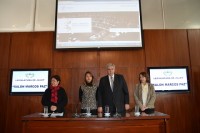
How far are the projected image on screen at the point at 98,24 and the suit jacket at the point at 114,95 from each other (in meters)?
1.32

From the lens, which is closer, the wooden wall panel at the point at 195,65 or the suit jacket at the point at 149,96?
the suit jacket at the point at 149,96

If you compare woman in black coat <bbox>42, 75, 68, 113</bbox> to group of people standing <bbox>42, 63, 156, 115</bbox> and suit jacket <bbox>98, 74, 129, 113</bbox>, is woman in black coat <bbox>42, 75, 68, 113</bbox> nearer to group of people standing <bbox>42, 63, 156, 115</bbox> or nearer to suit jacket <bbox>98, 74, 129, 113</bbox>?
group of people standing <bbox>42, 63, 156, 115</bbox>

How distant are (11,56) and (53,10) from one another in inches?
60.3

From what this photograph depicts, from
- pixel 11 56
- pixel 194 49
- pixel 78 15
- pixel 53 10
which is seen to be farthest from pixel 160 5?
pixel 11 56

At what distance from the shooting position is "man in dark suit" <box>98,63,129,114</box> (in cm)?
309

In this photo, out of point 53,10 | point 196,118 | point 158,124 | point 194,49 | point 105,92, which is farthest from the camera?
point 53,10

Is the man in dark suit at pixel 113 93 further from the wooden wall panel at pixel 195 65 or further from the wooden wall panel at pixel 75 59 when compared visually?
the wooden wall panel at pixel 195 65

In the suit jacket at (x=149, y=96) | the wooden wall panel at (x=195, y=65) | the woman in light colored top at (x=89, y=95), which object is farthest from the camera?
the wooden wall panel at (x=195, y=65)

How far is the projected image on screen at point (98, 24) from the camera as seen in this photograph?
14.1 feet

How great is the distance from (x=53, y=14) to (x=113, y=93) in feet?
9.14

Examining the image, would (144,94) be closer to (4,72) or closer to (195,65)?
(195,65)

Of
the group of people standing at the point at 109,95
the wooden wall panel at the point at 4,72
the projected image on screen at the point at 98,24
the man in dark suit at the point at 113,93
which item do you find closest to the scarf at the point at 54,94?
the group of people standing at the point at 109,95

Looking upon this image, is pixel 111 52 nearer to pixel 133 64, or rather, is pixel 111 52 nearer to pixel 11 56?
pixel 133 64

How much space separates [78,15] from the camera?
14.4 ft
